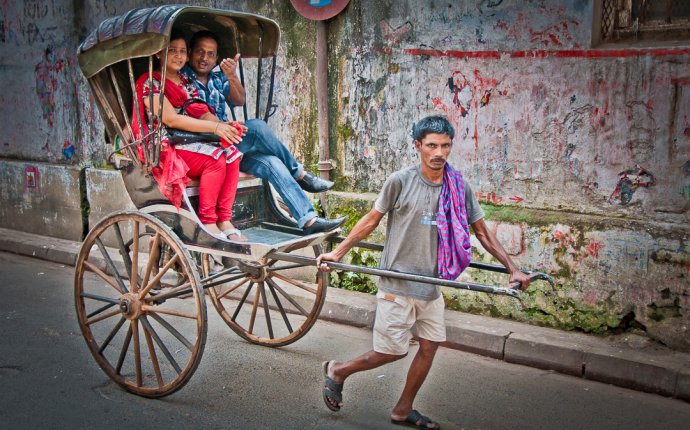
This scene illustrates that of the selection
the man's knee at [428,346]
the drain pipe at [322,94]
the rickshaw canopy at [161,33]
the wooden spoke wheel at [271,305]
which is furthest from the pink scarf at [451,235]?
the drain pipe at [322,94]

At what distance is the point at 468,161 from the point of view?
229 inches

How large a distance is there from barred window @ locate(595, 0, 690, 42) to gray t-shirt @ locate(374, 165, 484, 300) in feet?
7.46

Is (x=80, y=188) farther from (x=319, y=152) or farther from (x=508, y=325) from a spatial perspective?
(x=508, y=325)

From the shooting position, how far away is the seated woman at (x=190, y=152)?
4383 mm

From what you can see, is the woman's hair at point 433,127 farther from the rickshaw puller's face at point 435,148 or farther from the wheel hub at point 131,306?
the wheel hub at point 131,306

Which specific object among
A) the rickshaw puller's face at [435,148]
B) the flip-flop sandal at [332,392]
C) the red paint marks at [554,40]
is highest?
the red paint marks at [554,40]

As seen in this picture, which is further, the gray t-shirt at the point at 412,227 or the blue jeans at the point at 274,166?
the blue jeans at the point at 274,166

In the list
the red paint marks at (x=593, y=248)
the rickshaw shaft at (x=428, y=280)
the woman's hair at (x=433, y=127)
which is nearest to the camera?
the rickshaw shaft at (x=428, y=280)

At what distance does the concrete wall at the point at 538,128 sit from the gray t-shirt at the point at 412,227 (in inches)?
75.2

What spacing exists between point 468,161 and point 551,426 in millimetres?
2344

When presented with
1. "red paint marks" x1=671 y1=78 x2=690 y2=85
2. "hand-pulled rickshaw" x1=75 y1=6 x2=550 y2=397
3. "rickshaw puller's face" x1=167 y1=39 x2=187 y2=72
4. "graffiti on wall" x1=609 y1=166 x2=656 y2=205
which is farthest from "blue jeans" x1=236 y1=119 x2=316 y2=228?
"red paint marks" x1=671 y1=78 x2=690 y2=85

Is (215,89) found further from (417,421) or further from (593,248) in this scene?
(593,248)

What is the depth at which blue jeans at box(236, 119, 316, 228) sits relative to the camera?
4648 mm

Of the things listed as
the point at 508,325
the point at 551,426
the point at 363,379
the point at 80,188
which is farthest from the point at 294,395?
the point at 80,188
